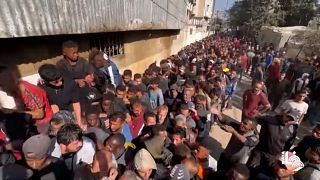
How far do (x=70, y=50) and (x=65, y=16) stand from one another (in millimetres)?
772

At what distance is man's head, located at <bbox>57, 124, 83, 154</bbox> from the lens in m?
2.71

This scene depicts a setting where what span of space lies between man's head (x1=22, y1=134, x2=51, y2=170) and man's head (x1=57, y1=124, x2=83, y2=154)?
21cm

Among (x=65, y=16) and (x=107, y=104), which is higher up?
(x=65, y=16)

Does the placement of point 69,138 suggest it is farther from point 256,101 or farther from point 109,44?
point 109,44

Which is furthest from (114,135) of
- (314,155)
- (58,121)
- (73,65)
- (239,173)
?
(314,155)

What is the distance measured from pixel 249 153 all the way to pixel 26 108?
3072 millimetres

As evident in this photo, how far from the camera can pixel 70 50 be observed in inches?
152

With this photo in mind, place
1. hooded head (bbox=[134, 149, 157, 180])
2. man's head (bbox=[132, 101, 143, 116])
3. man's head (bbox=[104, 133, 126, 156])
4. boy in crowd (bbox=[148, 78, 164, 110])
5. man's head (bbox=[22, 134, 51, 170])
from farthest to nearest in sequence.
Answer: boy in crowd (bbox=[148, 78, 164, 110]) < man's head (bbox=[132, 101, 143, 116]) < man's head (bbox=[104, 133, 126, 156]) < hooded head (bbox=[134, 149, 157, 180]) < man's head (bbox=[22, 134, 51, 170])

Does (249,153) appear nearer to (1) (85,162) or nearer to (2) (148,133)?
(2) (148,133)

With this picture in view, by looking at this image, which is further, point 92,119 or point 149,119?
point 149,119

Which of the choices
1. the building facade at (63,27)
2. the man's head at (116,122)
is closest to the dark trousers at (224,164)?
the man's head at (116,122)

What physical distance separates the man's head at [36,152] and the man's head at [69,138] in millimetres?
208

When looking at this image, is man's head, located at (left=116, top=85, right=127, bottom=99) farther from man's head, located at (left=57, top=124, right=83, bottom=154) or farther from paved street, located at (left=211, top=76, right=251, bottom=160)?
paved street, located at (left=211, top=76, right=251, bottom=160)

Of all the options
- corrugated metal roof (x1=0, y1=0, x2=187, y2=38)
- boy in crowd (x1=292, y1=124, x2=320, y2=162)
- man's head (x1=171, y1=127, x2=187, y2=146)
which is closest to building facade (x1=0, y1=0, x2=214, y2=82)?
corrugated metal roof (x1=0, y1=0, x2=187, y2=38)
